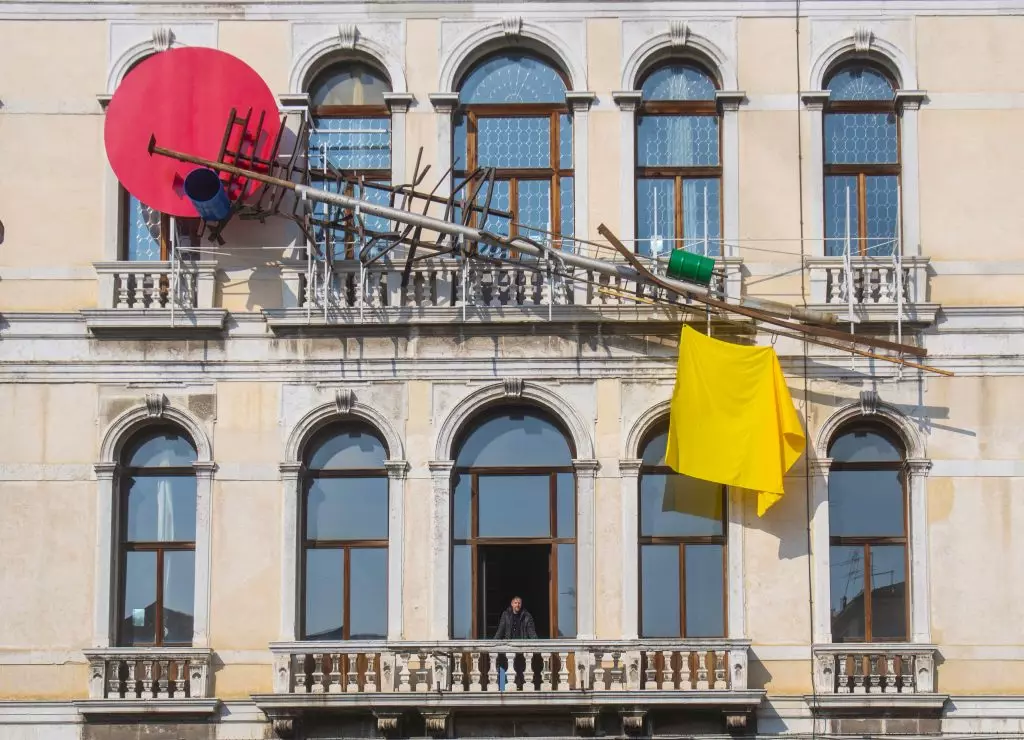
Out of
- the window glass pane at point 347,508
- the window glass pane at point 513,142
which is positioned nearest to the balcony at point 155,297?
the window glass pane at point 347,508

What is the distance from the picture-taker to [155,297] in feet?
83.1

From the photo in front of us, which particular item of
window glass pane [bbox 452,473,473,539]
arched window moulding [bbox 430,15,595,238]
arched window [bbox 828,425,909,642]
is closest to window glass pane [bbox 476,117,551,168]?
arched window moulding [bbox 430,15,595,238]

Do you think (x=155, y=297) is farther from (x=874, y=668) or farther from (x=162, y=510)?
→ (x=874, y=668)

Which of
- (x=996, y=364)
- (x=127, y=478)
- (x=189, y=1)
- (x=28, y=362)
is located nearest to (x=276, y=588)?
(x=127, y=478)

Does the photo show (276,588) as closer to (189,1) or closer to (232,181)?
(232,181)

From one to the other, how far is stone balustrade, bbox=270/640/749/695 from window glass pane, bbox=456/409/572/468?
2.59m

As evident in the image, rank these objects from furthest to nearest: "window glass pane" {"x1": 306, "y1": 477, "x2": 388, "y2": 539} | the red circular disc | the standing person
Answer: "window glass pane" {"x1": 306, "y1": 477, "x2": 388, "y2": 539}
the red circular disc
the standing person

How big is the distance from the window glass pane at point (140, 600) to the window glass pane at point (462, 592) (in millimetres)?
3932

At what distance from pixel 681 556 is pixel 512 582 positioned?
223cm

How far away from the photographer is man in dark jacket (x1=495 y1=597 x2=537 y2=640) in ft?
80.5

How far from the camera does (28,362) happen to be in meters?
25.3

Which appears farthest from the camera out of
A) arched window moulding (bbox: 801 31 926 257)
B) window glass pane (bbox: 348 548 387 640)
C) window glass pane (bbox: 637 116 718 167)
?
window glass pane (bbox: 637 116 718 167)

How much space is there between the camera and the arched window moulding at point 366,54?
25.8m

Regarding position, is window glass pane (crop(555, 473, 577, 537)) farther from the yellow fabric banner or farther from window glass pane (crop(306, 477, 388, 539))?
window glass pane (crop(306, 477, 388, 539))
